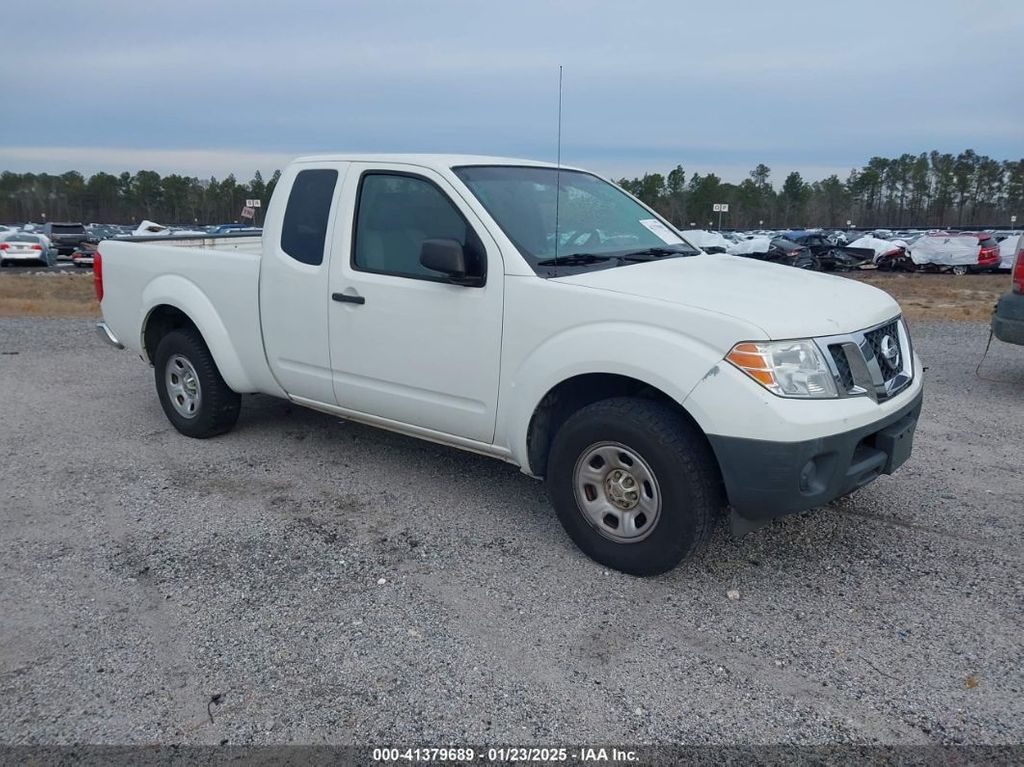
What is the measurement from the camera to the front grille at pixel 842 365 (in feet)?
11.5

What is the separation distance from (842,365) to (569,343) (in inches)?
46.9

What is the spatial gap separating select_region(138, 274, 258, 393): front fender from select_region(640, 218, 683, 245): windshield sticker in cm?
278

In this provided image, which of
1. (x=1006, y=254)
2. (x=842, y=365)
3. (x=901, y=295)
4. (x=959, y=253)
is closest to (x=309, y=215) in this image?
(x=842, y=365)

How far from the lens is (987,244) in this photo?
3178cm

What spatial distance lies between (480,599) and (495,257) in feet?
5.41

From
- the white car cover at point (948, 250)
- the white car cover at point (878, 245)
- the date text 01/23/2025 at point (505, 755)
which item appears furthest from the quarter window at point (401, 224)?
the white car cover at point (878, 245)

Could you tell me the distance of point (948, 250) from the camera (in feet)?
106

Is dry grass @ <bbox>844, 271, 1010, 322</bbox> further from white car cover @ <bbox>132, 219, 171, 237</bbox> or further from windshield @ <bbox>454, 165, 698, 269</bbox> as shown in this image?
white car cover @ <bbox>132, 219, 171, 237</bbox>

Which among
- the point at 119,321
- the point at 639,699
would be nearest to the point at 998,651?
the point at 639,699

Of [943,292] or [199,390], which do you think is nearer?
[199,390]

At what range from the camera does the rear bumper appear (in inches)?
280

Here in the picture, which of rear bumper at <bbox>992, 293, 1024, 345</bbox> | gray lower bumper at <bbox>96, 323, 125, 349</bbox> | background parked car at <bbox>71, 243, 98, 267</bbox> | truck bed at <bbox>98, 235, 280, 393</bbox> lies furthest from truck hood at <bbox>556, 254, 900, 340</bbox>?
background parked car at <bbox>71, 243, 98, 267</bbox>

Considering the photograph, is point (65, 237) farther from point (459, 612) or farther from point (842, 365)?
point (842, 365)

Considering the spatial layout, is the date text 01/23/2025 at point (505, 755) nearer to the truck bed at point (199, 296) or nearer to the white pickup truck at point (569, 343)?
the white pickup truck at point (569, 343)
